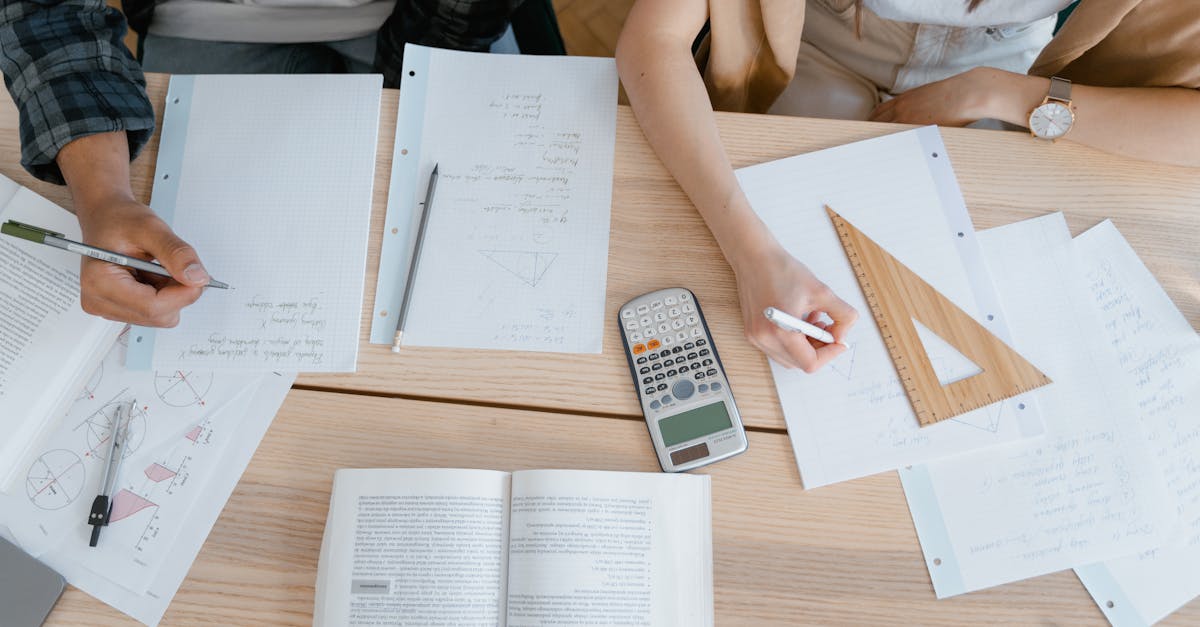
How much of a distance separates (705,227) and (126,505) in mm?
633

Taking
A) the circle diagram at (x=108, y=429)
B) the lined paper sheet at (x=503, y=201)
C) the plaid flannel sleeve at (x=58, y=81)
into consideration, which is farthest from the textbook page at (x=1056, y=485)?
the plaid flannel sleeve at (x=58, y=81)

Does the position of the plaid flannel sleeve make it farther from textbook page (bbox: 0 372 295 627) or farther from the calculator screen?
the calculator screen

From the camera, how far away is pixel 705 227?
765 millimetres

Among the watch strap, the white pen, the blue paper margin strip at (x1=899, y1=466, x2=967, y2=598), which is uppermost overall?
the watch strap

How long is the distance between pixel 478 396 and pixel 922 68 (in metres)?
0.75

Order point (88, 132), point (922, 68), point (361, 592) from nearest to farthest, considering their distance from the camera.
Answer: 1. point (361, 592)
2. point (88, 132)
3. point (922, 68)

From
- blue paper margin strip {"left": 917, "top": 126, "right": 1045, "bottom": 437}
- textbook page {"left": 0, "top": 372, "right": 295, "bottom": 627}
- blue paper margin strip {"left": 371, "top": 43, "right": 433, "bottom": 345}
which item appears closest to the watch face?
blue paper margin strip {"left": 917, "top": 126, "right": 1045, "bottom": 437}

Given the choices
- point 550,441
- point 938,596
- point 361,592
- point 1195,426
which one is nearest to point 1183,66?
point 1195,426

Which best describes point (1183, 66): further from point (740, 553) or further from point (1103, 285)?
point (740, 553)

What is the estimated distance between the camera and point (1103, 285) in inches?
28.5

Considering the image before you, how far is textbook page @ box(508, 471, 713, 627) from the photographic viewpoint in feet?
2.04

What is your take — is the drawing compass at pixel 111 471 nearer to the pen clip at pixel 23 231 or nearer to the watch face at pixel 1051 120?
the pen clip at pixel 23 231

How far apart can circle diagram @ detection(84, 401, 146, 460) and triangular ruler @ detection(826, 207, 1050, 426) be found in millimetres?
730

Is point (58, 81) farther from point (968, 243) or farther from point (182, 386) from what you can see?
point (968, 243)
